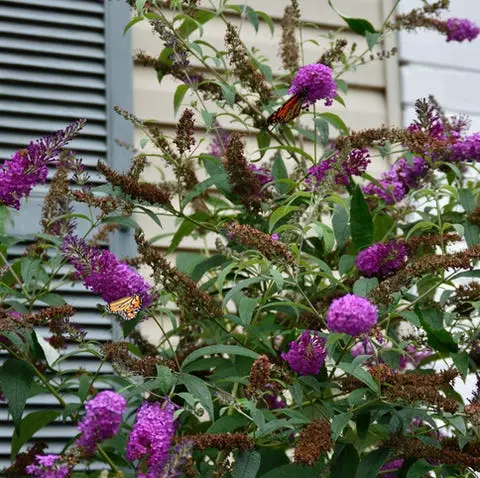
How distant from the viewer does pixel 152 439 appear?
145cm

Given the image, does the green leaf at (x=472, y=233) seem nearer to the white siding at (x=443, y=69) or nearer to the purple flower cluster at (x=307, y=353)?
the purple flower cluster at (x=307, y=353)

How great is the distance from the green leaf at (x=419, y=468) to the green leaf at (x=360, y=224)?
43 centimetres

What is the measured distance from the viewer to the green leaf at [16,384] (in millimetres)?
1775

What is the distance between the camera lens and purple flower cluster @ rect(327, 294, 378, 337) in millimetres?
1497

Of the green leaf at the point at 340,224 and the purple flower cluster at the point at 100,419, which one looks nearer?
the purple flower cluster at the point at 100,419

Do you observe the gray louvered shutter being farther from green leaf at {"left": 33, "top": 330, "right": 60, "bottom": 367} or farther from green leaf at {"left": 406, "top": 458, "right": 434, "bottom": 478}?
green leaf at {"left": 406, "top": 458, "right": 434, "bottom": 478}

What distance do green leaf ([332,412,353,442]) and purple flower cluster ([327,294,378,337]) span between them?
172 mm

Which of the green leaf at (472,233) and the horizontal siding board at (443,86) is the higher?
the horizontal siding board at (443,86)

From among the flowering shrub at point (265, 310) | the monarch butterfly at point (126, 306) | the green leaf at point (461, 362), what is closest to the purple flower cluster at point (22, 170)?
the flowering shrub at point (265, 310)

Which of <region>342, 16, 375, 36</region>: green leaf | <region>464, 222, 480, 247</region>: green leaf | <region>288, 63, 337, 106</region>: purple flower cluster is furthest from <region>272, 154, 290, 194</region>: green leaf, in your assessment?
<region>342, 16, 375, 36</region>: green leaf

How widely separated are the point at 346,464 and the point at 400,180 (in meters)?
0.69

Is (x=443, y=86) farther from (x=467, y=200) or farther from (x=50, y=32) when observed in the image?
(x=467, y=200)

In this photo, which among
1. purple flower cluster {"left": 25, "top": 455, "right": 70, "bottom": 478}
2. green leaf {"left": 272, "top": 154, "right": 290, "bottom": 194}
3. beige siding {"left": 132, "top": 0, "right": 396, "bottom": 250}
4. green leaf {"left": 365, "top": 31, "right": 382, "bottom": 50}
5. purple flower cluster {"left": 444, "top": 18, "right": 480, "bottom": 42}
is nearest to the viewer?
purple flower cluster {"left": 25, "top": 455, "right": 70, "bottom": 478}

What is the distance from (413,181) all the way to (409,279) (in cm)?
59
